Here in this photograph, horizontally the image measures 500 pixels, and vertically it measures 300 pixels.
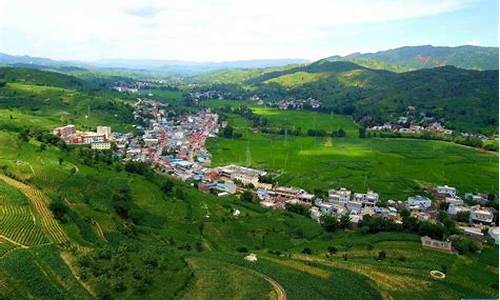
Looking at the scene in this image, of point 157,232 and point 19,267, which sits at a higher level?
point 19,267

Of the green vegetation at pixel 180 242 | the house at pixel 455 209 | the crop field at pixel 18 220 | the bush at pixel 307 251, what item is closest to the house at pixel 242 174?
the green vegetation at pixel 180 242

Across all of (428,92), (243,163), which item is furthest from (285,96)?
(243,163)

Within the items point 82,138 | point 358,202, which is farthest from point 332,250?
point 82,138

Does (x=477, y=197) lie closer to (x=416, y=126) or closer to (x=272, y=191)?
(x=272, y=191)

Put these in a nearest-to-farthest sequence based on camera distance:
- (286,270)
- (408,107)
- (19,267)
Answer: (19,267) < (286,270) < (408,107)

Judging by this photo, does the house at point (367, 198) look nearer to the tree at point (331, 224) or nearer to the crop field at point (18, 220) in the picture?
the tree at point (331, 224)

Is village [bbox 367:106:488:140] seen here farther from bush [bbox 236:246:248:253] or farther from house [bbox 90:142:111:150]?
bush [bbox 236:246:248:253]

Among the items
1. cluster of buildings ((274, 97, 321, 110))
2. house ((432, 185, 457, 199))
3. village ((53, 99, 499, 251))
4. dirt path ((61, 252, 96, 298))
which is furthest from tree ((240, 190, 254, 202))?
cluster of buildings ((274, 97, 321, 110))

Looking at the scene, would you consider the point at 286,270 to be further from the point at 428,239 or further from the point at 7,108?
the point at 7,108
